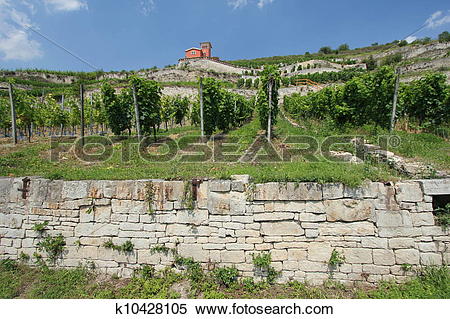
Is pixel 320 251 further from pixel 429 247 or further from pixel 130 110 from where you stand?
pixel 130 110

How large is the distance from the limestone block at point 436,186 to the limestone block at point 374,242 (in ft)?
4.43

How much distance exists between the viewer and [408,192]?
4.24 metres

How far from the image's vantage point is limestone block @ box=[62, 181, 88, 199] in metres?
4.82

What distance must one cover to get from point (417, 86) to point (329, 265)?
14504mm

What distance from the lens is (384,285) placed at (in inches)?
165

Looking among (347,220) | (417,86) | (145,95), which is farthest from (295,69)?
(347,220)

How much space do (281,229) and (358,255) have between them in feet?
5.59

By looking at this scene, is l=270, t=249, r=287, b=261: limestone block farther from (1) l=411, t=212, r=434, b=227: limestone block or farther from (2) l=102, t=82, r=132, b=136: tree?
(2) l=102, t=82, r=132, b=136: tree

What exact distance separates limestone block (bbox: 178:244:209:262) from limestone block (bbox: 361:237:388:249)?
3.42 m

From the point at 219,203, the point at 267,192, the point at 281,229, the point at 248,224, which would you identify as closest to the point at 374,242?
the point at 281,229

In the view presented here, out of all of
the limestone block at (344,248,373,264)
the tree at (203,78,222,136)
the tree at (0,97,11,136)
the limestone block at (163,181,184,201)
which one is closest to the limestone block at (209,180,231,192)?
the limestone block at (163,181,184,201)

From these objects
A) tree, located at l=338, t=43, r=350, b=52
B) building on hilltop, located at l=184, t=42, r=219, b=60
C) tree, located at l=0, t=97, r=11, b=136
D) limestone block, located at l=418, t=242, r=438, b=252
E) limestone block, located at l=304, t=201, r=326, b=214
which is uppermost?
tree, located at l=338, t=43, r=350, b=52

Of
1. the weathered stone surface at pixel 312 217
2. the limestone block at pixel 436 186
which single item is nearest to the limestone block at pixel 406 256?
the limestone block at pixel 436 186

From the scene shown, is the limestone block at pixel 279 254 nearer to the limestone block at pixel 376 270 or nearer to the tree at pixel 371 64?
the limestone block at pixel 376 270
